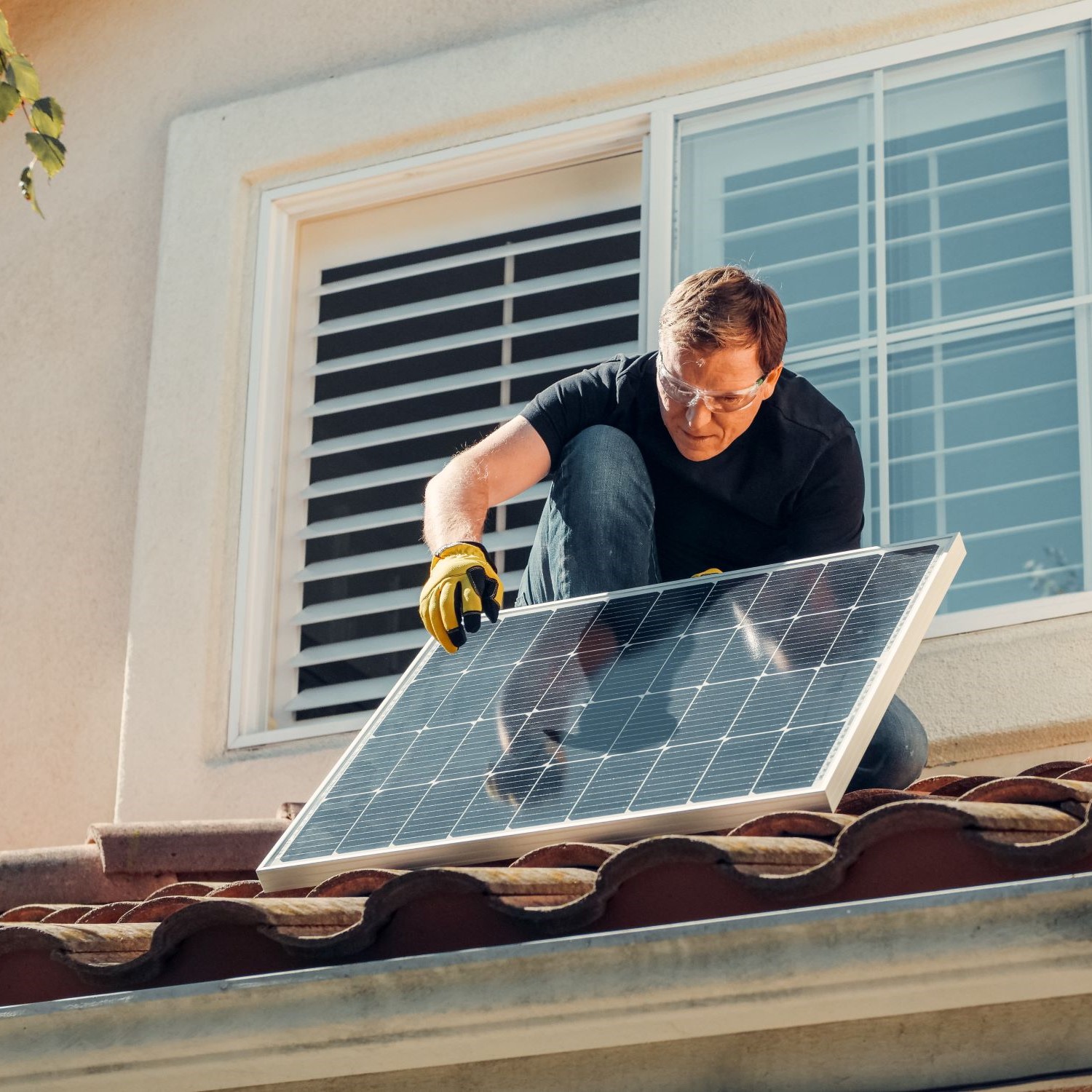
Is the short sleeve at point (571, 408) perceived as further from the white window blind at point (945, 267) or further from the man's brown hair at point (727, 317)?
the white window blind at point (945, 267)

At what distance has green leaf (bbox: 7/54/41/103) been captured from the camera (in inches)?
218

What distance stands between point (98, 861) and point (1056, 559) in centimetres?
283

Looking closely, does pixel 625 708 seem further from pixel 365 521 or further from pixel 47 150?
pixel 365 521

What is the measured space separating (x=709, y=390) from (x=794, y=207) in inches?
71.7

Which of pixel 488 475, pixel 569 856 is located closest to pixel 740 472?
pixel 488 475

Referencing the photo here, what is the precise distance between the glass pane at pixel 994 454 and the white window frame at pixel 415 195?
0.07 m

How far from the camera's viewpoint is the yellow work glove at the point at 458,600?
5047 mm

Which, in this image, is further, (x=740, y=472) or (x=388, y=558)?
(x=388, y=558)

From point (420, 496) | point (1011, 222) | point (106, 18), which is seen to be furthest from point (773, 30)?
point (106, 18)

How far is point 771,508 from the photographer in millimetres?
5457

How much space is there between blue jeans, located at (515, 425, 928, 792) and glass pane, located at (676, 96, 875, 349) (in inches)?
60.3

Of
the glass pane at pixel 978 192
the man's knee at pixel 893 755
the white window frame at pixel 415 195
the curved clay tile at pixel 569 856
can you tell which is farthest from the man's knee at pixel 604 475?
the glass pane at pixel 978 192

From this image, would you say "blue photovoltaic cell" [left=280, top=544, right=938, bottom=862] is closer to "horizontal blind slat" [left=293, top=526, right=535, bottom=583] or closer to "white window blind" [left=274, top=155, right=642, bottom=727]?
"horizontal blind slat" [left=293, top=526, right=535, bottom=583]

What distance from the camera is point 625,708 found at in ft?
15.0
